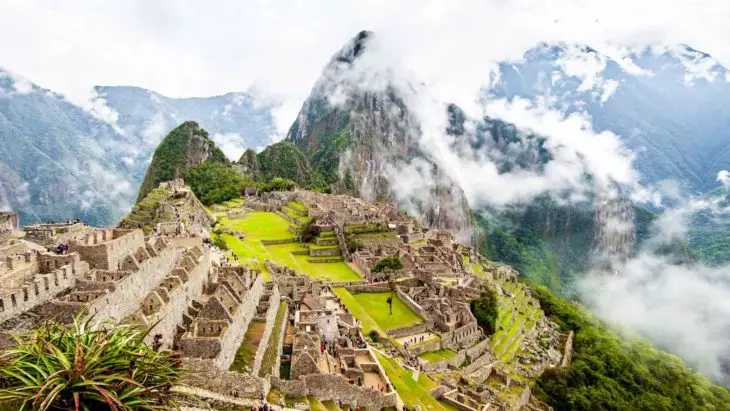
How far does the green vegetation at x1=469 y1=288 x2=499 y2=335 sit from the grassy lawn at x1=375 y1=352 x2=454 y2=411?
47.8 ft

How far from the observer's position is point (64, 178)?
4875 cm

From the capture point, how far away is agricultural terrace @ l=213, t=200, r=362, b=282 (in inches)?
1784

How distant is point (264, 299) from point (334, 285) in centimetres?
1557

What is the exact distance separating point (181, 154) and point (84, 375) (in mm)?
107127

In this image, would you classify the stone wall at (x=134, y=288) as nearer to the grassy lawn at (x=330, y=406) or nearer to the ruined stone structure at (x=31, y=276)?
the ruined stone structure at (x=31, y=276)

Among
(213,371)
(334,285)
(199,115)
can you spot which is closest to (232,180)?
(199,115)

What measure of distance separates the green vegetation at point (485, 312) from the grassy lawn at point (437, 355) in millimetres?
7013

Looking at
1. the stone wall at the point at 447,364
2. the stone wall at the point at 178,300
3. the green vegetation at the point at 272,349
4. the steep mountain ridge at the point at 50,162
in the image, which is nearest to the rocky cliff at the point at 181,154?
the steep mountain ridge at the point at 50,162

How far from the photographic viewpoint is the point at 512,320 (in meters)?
49.2

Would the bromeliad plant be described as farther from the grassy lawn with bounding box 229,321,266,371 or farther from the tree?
the tree

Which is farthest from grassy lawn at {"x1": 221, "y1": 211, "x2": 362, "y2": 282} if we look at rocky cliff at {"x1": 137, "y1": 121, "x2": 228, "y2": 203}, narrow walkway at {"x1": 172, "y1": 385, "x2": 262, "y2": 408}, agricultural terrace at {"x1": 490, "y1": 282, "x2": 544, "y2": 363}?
rocky cliff at {"x1": 137, "y1": 121, "x2": 228, "y2": 203}

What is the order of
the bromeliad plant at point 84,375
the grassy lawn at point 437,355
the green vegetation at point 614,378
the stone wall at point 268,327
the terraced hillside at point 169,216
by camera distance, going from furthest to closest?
1. the terraced hillside at point 169,216
2. the green vegetation at point 614,378
3. the grassy lawn at point 437,355
4. the stone wall at point 268,327
5. the bromeliad plant at point 84,375

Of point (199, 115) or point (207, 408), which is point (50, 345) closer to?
point (207, 408)

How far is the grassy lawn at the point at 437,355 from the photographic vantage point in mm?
34531
